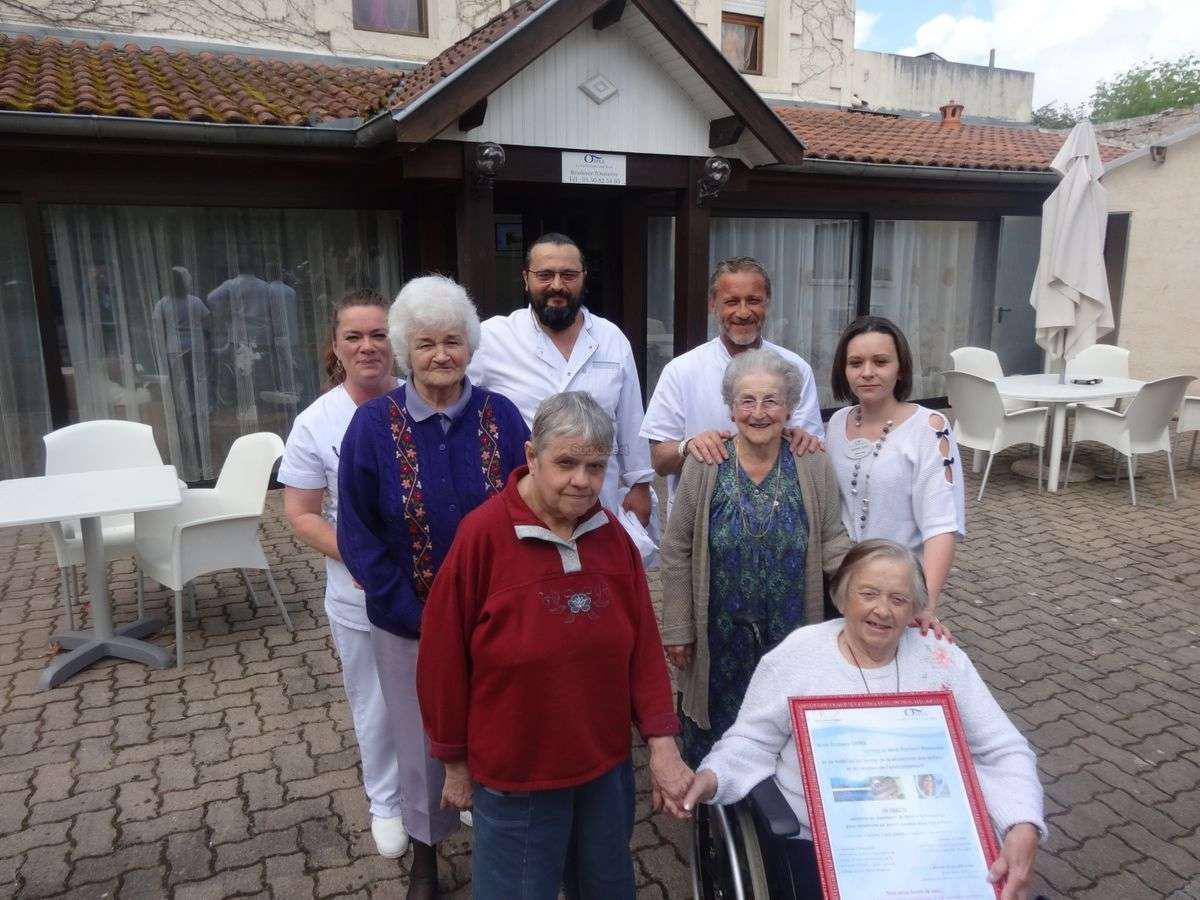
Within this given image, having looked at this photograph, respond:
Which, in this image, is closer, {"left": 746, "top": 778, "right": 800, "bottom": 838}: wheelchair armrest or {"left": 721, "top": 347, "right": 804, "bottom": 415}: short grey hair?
{"left": 746, "top": 778, "right": 800, "bottom": 838}: wheelchair armrest

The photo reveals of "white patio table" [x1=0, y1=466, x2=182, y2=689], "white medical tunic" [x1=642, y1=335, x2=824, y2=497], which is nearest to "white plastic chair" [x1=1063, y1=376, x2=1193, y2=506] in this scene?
"white medical tunic" [x1=642, y1=335, x2=824, y2=497]

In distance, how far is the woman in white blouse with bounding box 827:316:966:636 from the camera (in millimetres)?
2479

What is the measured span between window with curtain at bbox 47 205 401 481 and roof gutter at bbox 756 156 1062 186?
13.2ft

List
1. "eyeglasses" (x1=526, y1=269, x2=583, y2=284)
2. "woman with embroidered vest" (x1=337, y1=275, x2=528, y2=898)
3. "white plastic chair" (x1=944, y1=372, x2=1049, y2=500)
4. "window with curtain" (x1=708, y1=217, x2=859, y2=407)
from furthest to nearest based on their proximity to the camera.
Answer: "window with curtain" (x1=708, y1=217, x2=859, y2=407) < "white plastic chair" (x1=944, y1=372, x2=1049, y2=500) < "eyeglasses" (x1=526, y1=269, x2=583, y2=284) < "woman with embroidered vest" (x1=337, y1=275, x2=528, y2=898)

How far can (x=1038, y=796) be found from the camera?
1972 mm

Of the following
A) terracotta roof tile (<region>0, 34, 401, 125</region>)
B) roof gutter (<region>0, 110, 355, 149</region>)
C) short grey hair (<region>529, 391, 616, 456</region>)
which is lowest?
short grey hair (<region>529, 391, 616, 456</region>)

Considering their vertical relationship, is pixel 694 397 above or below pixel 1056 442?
above

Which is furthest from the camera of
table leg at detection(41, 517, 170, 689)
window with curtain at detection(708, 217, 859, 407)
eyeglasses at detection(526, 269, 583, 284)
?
window with curtain at detection(708, 217, 859, 407)

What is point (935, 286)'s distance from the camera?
34.8ft

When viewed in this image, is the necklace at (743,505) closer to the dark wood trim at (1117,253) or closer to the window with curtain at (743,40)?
the dark wood trim at (1117,253)

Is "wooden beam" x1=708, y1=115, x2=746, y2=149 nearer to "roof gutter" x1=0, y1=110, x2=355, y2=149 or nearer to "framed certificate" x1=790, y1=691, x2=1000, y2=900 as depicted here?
"roof gutter" x1=0, y1=110, x2=355, y2=149

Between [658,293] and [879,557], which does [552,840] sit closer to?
[879,557]

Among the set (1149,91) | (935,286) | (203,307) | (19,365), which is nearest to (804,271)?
(935,286)

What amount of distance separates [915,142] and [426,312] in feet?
31.5
